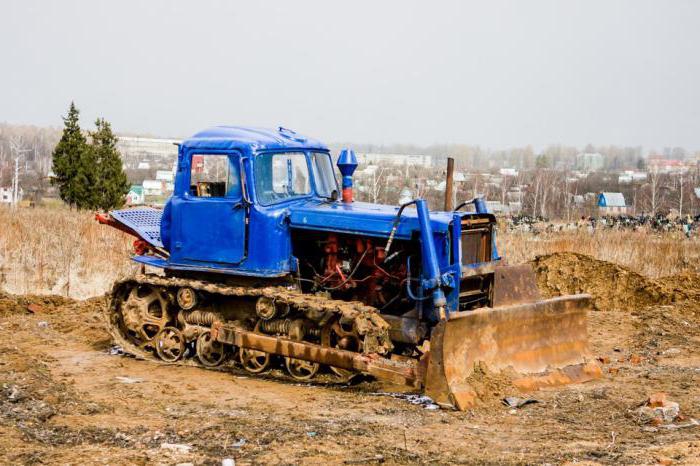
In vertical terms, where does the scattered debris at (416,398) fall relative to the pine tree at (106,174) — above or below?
below

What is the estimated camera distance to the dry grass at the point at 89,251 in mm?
19484

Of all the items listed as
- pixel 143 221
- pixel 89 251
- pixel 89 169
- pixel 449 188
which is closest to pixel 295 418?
pixel 143 221

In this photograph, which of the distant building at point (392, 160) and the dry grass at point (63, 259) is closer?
the dry grass at point (63, 259)

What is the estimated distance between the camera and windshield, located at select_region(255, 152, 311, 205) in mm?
10695

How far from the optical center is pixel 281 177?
1099 cm

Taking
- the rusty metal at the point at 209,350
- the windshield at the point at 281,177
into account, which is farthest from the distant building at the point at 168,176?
the rusty metal at the point at 209,350

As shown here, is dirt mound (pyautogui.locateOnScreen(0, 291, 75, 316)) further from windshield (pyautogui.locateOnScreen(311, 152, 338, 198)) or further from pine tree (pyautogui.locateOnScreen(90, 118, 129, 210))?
pine tree (pyautogui.locateOnScreen(90, 118, 129, 210))

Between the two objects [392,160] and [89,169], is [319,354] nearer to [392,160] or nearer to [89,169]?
[89,169]

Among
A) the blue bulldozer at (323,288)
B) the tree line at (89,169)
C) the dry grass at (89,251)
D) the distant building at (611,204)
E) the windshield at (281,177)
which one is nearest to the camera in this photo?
the blue bulldozer at (323,288)

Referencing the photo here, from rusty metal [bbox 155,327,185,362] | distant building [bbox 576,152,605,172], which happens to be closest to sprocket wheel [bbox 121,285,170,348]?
rusty metal [bbox 155,327,185,362]

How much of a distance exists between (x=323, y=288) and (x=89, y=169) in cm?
2513

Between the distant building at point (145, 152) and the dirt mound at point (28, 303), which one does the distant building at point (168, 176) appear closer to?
the dirt mound at point (28, 303)

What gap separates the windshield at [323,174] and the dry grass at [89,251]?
922 cm

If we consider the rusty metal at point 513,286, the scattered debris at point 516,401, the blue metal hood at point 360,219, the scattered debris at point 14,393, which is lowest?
the scattered debris at point 516,401
